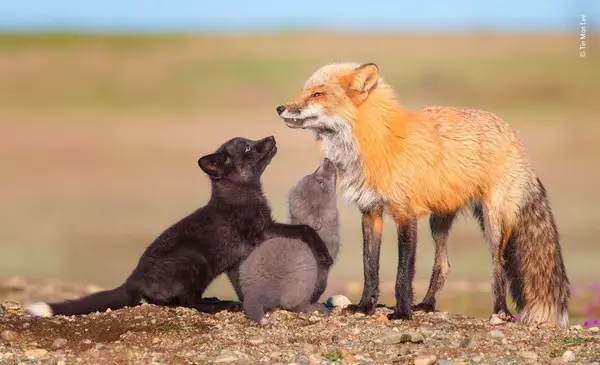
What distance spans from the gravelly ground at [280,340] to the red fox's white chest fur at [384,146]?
118 centimetres

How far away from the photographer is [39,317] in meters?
9.69

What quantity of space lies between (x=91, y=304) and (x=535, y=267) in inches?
179

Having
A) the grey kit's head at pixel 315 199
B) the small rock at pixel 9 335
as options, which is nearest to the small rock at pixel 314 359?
the grey kit's head at pixel 315 199

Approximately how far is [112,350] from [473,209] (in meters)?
4.10

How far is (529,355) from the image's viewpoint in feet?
27.2

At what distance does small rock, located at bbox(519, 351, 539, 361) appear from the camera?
8227 mm

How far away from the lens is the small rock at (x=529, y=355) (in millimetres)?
8227

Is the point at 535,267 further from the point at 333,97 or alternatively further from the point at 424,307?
the point at 333,97

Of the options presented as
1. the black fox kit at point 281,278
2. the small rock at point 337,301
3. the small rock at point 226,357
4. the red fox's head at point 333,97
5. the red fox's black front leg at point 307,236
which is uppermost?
the red fox's head at point 333,97

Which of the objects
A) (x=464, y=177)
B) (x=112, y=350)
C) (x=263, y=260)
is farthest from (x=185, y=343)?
(x=464, y=177)

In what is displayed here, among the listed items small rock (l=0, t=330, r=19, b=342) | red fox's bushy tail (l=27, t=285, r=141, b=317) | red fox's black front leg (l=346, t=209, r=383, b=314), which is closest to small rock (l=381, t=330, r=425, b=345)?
red fox's black front leg (l=346, t=209, r=383, b=314)

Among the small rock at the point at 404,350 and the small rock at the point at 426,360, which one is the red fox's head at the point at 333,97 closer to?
the small rock at the point at 404,350

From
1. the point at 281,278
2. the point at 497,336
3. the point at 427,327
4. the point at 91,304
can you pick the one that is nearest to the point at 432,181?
the point at 427,327

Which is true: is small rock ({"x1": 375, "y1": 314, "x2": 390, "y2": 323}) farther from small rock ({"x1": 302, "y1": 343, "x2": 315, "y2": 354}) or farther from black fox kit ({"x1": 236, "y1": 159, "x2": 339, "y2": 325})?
small rock ({"x1": 302, "y1": 343, "x2": 315, "y2": 354})
